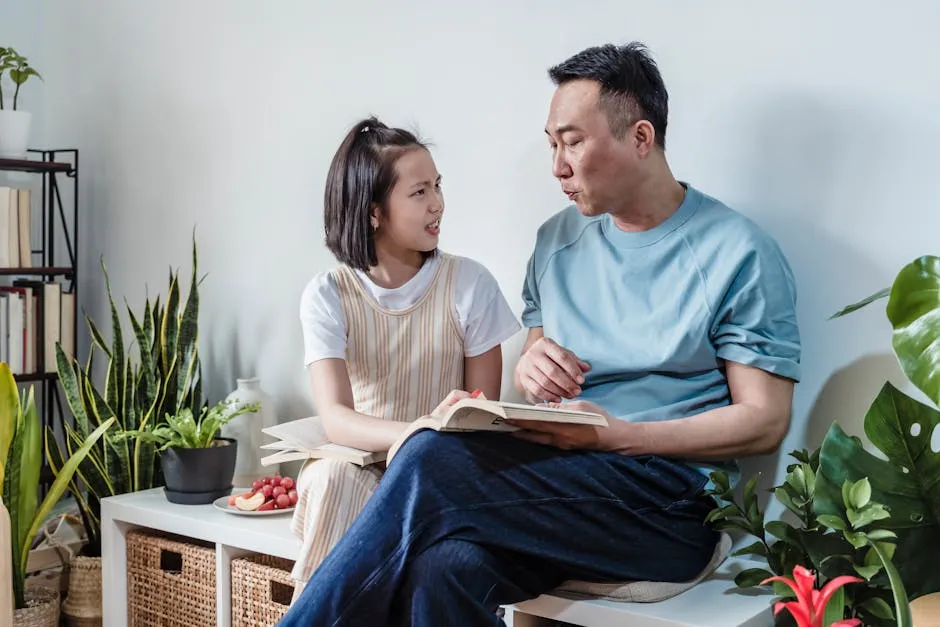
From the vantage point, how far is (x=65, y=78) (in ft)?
11.9

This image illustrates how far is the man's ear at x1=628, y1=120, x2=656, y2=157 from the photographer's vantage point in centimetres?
206

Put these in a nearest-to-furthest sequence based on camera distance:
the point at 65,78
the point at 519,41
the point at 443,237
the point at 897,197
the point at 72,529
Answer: the point at 897,197 → the point at 519,41 → the point at 443,237 → the point at 72,529 → the point at 65,78

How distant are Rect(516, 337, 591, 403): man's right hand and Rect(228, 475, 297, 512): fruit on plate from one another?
31.8 inches

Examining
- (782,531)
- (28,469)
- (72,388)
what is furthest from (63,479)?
(782,531)

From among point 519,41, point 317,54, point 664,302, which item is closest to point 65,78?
point 317,54

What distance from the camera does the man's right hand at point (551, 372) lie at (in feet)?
6.57

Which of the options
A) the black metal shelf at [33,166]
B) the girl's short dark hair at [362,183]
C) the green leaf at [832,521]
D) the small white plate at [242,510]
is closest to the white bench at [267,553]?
the small white plate at [242,510]

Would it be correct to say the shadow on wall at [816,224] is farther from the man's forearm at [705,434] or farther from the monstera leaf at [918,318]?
the monstera leaf at [918,318]

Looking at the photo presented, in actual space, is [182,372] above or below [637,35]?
→ below

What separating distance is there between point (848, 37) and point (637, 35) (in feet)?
1.52

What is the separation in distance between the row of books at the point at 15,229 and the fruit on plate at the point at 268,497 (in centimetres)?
125

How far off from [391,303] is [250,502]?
2.11 ft

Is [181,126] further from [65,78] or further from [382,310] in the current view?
[382,310]

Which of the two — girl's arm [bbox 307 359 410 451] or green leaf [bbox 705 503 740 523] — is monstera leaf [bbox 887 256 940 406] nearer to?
green leaf [bbox 705 503 740 523]
